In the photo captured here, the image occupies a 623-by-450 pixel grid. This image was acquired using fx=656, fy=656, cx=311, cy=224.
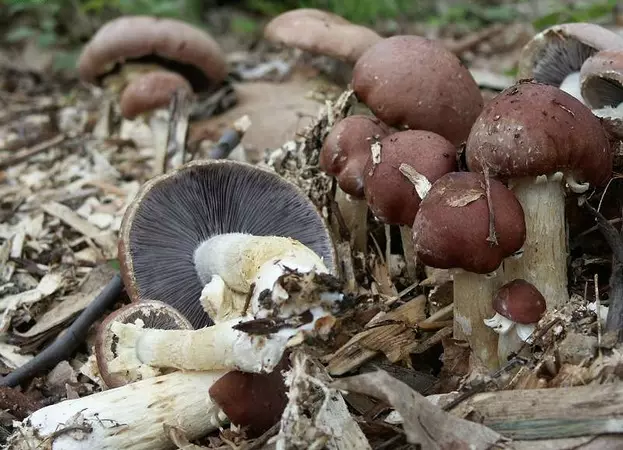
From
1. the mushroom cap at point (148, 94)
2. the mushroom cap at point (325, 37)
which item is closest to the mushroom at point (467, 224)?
the mushroom cap at point (325, 37)

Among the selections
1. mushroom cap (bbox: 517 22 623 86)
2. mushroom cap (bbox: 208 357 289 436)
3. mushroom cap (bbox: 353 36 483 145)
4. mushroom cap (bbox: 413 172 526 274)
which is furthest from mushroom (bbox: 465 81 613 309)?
mushroom cap (bbox: 208 357 289 436)

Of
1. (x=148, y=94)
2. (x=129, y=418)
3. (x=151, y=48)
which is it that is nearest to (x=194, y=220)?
(x=129, y=418)

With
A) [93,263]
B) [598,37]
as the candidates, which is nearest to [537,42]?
[598,37]

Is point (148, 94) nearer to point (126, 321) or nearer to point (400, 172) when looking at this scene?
point (126, 321)

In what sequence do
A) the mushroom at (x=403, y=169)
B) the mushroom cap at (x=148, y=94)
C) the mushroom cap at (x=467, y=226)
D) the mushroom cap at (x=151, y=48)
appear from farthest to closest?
the mushroom cap at (x=151, y=48) < the mushroom cap at (x=148, y=94) < the mushroom at (x=403, y=169) < the mushroom cap at (x=467, y=226)

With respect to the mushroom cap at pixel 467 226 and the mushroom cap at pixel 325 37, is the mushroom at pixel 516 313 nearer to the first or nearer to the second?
the mushroom cap at pixel 467 226

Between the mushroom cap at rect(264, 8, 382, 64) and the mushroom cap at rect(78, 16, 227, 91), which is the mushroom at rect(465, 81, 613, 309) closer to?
the mushroom cap at rect(264, 8, 382, 64)
